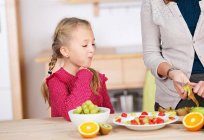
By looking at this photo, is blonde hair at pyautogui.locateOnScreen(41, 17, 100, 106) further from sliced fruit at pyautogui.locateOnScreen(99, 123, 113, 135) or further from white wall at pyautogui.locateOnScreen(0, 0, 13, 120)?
white wall at pyautogui.locateOnScreen(0, 0, 13, 120)

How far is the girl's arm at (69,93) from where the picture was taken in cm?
173

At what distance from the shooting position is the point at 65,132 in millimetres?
1518

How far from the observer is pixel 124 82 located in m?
3.57

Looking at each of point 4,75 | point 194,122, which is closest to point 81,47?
point 194,122

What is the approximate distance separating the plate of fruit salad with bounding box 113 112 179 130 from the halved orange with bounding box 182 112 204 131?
0.04 meters

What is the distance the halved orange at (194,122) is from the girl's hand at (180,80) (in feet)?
0.60

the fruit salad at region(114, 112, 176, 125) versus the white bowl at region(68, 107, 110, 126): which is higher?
the white bowl at region(68, 107, 110, 126)

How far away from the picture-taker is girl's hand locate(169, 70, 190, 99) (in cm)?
169

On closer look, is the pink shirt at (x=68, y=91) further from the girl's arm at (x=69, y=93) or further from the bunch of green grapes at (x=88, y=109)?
the bunch of green grapes at (x=88, y=109)

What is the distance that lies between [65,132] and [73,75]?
16.1 inches

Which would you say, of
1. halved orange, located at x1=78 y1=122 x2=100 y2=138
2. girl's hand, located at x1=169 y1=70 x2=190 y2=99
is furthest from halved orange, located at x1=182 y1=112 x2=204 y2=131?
halved orange, located at x1=78 y1=122 x2=100 y2=138

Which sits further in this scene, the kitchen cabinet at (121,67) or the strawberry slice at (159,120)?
the kitchen cabinet at (121,67)

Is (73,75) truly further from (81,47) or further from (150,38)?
(150,38)

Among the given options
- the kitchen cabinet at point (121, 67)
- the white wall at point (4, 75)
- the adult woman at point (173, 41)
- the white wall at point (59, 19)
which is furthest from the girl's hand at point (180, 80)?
the white wall at point (59, 19)
